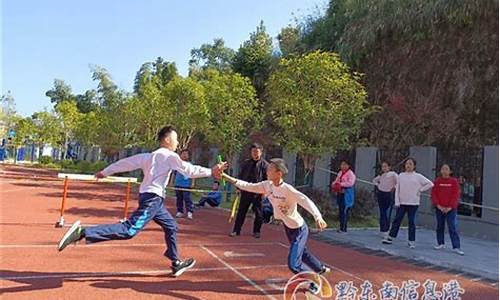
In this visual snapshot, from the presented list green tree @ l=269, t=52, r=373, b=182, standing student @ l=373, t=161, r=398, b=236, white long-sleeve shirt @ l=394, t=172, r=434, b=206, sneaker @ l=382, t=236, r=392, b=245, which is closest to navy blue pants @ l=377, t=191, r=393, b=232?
standing student @ l=373, t=161, r=398, b=236

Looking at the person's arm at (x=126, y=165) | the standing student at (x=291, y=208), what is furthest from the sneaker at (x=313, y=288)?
the person's arm at (x=126, y=165)

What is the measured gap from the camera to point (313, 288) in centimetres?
548

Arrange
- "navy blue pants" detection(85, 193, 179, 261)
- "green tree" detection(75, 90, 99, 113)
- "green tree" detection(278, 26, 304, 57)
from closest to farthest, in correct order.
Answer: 1. "navy blue pants" detection(85, 193, 179, 261)
2. "green tree" detection(278, 26, 304, 57)
3. "green tree" detection(75, 90, 99, 113)

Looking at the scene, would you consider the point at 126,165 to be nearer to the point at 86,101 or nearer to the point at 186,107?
the point at 186,107

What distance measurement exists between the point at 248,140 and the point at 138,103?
9.53 metres

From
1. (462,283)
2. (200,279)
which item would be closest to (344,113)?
(462,283)

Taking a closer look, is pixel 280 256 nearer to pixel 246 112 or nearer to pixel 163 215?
pixel 163 215

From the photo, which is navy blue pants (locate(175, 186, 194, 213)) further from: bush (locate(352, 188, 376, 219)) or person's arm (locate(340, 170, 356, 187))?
bush (locate(352, 188, 376, 219))

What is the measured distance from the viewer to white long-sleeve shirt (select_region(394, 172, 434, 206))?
895 cm

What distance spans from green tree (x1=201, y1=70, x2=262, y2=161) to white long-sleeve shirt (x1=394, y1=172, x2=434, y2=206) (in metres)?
8.90

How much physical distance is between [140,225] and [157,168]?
0.65 metres

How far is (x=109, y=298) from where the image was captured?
4797mm

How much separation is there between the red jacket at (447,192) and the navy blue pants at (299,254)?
13.0 feet

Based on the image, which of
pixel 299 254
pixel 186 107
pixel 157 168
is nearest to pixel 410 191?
pixel 299 254
